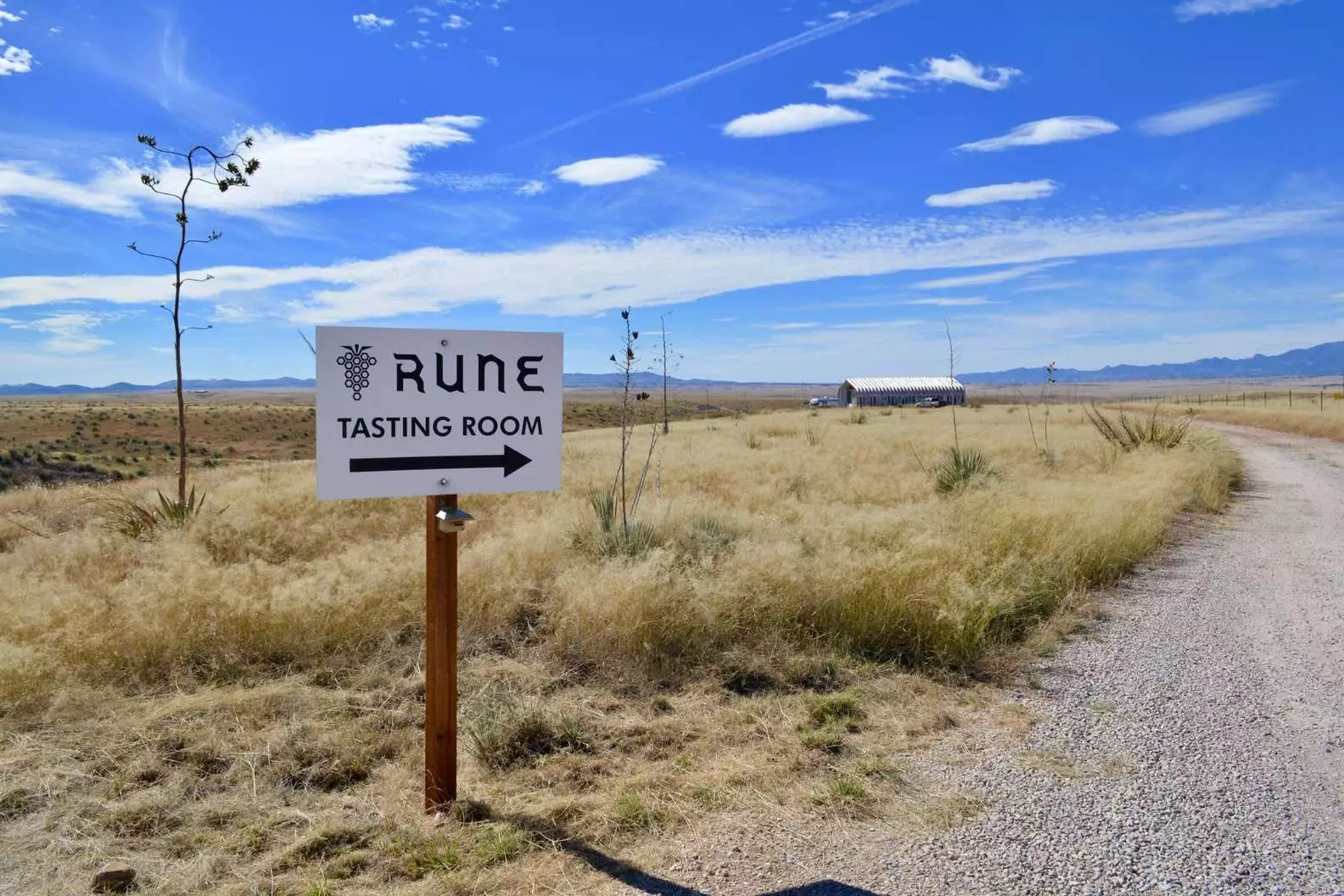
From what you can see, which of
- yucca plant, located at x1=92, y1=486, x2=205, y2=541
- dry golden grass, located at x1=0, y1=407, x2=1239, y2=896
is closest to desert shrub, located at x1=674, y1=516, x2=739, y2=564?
dry golden grass, located at x1=0, y1=407, x2=1239, y2=896

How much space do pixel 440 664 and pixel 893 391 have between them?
8972cm

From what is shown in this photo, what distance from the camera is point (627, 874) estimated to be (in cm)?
312

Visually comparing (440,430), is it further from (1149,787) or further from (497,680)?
(1149,787)

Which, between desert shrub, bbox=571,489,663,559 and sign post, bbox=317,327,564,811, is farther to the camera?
desert shrub, bbox=571,489,663,559

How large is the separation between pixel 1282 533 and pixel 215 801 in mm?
11156

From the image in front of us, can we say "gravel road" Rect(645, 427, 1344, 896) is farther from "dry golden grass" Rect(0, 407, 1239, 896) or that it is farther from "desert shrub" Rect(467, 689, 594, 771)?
"desert shrub" Rect(467, 689, 594, 771)

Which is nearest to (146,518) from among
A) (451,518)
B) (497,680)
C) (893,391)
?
(497,680)

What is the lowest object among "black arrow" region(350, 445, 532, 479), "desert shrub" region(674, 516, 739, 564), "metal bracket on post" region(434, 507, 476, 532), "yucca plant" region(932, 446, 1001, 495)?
"desert shrub" region(674, 516, 739, 564)

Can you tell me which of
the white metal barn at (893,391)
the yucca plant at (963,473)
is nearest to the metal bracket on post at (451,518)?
the yucca plant at (963,473)

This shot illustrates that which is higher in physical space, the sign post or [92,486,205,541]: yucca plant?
the sign post

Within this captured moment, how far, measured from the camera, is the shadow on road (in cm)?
296

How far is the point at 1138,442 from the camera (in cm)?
1759

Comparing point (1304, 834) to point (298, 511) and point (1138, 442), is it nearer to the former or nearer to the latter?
point (298, 511)

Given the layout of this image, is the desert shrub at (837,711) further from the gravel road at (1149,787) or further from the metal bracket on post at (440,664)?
the metal bracket on post at (440,664)
